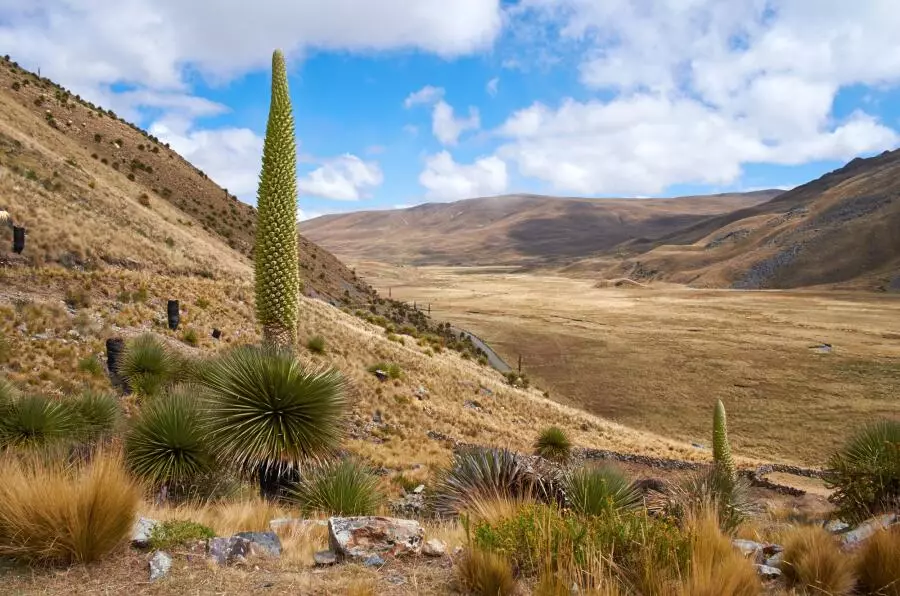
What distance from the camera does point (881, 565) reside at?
488 centimetres

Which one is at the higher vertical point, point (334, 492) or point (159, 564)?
point (159, 564)

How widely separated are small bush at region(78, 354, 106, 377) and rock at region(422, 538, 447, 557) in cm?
1238

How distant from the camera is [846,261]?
116 meters

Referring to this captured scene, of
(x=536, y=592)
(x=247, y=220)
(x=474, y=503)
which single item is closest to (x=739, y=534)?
(x=474, y=503)

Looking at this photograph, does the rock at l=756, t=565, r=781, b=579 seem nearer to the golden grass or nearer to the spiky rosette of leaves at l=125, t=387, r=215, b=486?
the golden grass

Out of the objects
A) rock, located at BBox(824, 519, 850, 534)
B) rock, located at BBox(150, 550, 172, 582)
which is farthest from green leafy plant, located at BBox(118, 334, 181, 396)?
rock, located at BBox(824, 519, 850, 534)

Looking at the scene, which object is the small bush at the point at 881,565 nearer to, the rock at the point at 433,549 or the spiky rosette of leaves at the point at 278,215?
the rock at the point at 433,549

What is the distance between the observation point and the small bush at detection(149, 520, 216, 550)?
206 inches

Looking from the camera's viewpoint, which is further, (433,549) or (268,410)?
(268,410)

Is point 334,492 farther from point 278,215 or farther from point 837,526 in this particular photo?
point 837,526

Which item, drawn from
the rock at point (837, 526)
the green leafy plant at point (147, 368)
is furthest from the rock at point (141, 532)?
the rock at point (837, 526)

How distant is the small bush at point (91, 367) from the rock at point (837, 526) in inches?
634

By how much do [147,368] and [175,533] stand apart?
8851 mm

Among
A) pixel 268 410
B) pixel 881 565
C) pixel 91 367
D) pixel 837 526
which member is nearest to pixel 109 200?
pixel 91 367
